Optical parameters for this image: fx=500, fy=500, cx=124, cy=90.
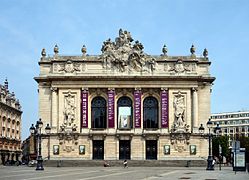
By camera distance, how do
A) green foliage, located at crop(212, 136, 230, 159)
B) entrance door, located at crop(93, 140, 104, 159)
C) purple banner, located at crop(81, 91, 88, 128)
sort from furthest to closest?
green foliage, located at crop(212, 136, 230, 159)
entrance door, located at crop(93, 140, 104, 159)
purple banner, located at crop(81, 91, 88, 128)

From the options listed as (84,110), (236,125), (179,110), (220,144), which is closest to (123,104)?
(84,110)

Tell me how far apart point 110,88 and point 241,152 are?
1399 inches

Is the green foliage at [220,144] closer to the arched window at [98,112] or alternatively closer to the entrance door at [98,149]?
the arched window at [98,112]

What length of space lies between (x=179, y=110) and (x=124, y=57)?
12.7 metres

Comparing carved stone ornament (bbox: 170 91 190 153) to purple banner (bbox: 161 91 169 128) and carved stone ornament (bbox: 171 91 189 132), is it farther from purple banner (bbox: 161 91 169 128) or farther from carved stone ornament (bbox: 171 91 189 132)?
purple banner (bbox: 161 91 169 128)

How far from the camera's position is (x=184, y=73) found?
83.5 metres

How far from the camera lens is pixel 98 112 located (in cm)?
8381

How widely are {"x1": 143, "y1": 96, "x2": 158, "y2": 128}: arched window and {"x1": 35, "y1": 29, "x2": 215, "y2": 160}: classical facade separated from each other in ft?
0.55

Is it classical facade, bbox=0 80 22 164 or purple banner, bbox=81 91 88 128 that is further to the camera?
classical facade, bbox=0 80 22 164

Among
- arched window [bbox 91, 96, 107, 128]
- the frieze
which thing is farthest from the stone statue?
arched window [bbox 91, 96, 107, 128]

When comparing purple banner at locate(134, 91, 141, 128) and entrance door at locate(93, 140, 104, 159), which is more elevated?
purple banner at locate(134, 91, 141, 128)

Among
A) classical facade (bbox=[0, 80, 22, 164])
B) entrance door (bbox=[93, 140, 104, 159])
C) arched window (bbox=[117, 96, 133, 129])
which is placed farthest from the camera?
classical facade (bbox=[0, 80, 22, 164])

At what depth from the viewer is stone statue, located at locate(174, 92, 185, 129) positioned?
82062 mm

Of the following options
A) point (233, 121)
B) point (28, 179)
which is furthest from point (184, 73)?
point (233, 121)
